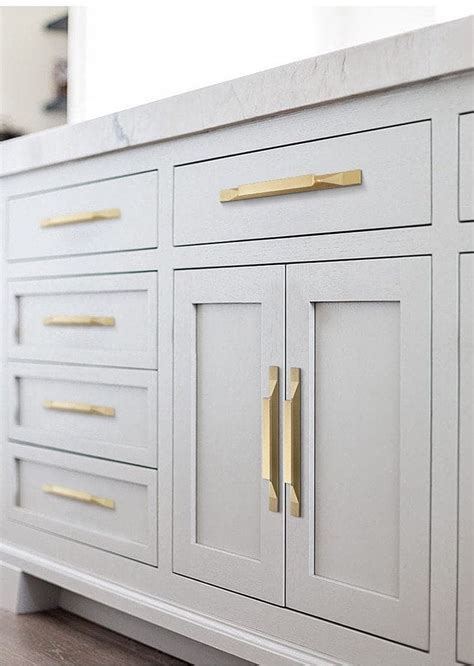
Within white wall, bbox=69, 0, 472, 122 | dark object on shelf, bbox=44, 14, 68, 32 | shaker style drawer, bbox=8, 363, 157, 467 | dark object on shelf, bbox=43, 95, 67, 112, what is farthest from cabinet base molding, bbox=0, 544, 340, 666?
dark object on shelf, bbox=44, 14, 68, 32

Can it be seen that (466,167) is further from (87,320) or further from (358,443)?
(87,320)

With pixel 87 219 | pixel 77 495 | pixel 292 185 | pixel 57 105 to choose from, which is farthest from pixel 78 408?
pixel 57 105

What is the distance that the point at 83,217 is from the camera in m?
1.75

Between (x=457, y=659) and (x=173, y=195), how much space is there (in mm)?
881

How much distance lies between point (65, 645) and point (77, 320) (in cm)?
64

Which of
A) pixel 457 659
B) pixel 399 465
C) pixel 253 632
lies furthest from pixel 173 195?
pixel 457 659

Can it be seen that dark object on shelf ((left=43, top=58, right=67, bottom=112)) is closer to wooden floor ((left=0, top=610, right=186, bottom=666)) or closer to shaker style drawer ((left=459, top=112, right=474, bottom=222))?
wooden floor ((left=0, top=610, right=186, bottom=666))

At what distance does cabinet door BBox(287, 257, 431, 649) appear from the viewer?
1.20m

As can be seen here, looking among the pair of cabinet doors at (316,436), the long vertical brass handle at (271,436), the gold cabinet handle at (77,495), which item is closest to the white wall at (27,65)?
the gold cabinet handle at (77,495)

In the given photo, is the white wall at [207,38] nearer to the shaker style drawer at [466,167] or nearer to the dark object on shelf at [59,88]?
the dark object on shelf at [59,88]

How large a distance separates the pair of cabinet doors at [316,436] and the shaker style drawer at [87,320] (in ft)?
0.36

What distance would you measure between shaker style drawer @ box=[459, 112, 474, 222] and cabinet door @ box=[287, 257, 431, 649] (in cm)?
9

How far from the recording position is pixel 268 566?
1.39 m

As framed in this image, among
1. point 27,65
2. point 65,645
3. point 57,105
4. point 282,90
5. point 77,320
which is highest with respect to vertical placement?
point 27,65
